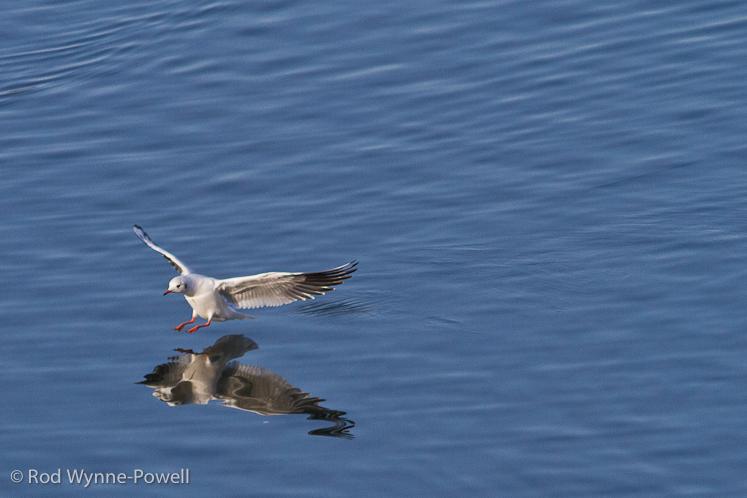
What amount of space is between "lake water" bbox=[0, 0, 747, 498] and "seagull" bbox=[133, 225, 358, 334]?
0.40 metres

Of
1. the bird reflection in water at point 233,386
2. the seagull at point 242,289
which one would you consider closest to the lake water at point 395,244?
the bird reflection in water at point 233,386

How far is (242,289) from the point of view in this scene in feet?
41.1

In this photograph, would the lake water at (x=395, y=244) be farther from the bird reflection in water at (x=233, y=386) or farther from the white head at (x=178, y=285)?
the white head at (x=178, y=285)

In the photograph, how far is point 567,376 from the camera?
36.9ft

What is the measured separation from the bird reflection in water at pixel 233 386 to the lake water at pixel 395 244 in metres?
0.04

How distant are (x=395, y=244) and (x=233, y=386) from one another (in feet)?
11.5

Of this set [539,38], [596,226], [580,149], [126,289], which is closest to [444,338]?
[596,226]

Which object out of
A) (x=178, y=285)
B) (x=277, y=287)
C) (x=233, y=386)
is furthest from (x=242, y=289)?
(x=233, y=386)

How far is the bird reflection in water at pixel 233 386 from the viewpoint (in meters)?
11.1

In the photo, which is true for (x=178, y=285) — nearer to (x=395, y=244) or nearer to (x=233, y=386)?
(x=233, y=386)

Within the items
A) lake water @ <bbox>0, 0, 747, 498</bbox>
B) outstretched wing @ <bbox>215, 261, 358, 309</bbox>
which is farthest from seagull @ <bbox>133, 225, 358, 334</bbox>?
lake water @ <bbox>0, 0, 747, 498</bbox>

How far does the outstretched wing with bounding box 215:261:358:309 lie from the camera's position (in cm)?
1200

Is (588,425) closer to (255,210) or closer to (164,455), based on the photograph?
(164,455)

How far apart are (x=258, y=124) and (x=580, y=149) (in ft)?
18.0
